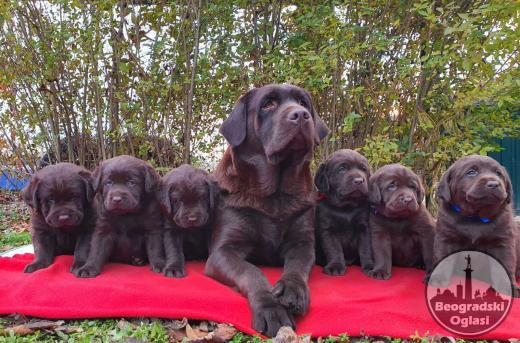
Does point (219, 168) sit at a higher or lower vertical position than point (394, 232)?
higher

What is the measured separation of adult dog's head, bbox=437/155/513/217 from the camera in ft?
10.7

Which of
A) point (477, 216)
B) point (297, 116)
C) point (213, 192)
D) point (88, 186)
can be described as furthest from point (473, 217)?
point (88, 186)

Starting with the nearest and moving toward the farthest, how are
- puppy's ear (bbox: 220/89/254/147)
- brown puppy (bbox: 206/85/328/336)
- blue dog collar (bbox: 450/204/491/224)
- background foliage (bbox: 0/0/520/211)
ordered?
blue dog collar (bbox: 450/204/491/224) → brown puppy (bbox: 206/85/328/336) → puppy's ear (bbox: 220/89/254/147) → background foliage (bbox: 0/0/520/211)

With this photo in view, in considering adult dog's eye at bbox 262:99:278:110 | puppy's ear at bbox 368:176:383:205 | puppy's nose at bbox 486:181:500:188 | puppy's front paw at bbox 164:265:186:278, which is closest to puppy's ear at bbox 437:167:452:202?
puppy's nose at bbox 486:181:500:188

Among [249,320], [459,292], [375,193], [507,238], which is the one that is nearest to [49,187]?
[249,320]

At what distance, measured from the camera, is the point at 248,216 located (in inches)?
152

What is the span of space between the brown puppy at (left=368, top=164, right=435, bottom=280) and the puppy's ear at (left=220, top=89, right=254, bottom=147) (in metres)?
1.10

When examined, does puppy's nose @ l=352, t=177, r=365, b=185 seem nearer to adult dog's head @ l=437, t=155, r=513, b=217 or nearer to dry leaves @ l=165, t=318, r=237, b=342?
adult dog's head @ l=437, t=155, r=513, b=217

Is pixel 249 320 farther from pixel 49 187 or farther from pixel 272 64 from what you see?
pixel 272 64

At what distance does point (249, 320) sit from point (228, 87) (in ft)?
14.6

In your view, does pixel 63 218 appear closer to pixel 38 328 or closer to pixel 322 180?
pixel 38 328

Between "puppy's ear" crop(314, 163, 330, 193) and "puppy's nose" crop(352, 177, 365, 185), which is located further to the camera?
"puppy's ear" crop(314, 163, 330, 193)

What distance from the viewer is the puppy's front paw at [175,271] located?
368 cm

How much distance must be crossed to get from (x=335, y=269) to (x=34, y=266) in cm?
231
